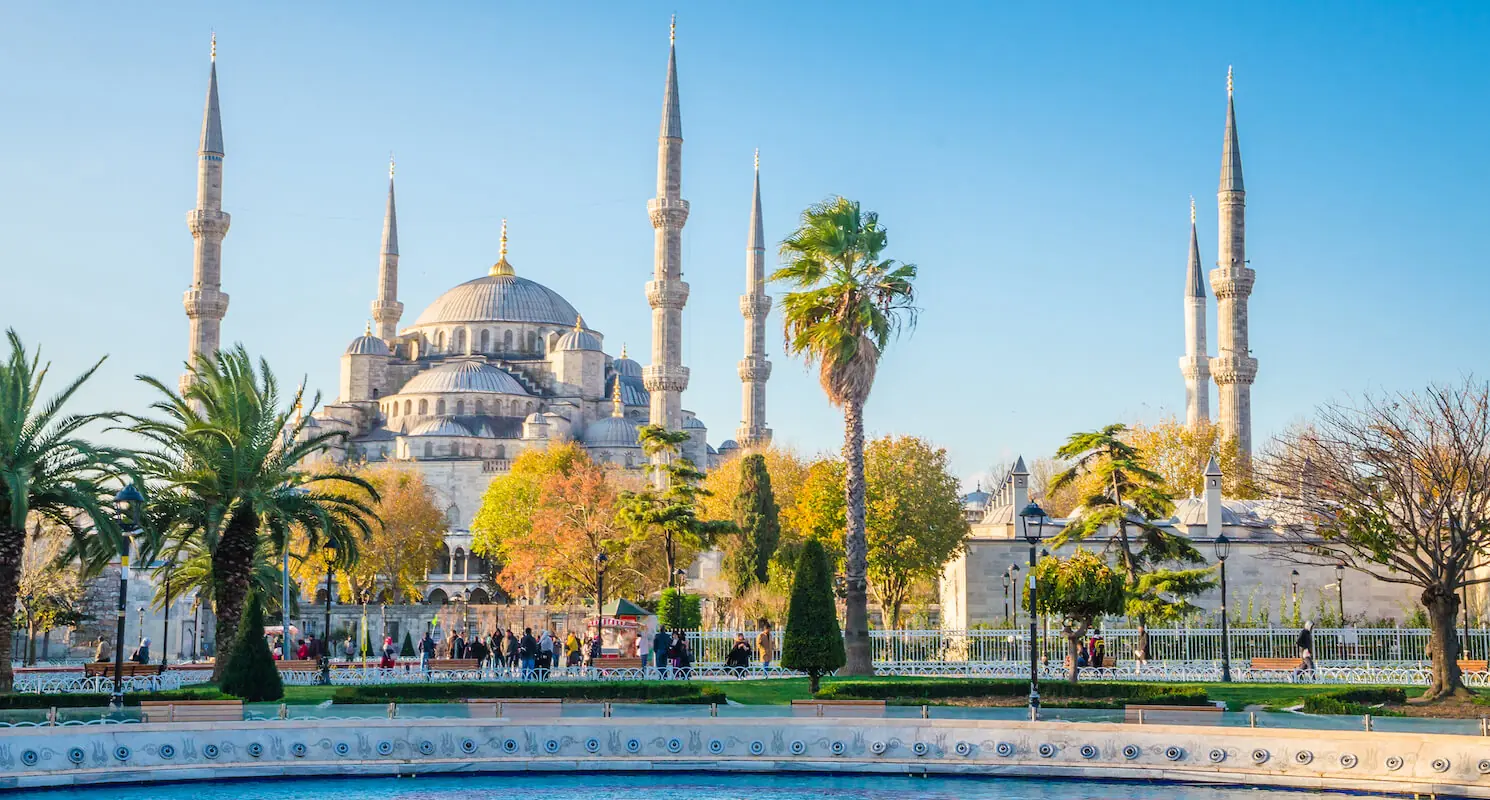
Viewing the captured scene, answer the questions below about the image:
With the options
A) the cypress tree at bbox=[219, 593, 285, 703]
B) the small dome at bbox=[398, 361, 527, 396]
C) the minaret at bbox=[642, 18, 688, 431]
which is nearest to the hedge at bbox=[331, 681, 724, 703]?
the cypress tree at bbox=[219, 593, 285, 703]

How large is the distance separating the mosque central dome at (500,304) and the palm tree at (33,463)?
2171 inches

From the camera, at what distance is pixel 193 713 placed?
1382 cm

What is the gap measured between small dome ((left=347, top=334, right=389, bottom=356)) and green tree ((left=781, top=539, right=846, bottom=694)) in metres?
52.1

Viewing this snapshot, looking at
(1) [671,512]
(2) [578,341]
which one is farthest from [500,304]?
(1) [671,512]

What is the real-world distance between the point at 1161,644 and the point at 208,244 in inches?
1271

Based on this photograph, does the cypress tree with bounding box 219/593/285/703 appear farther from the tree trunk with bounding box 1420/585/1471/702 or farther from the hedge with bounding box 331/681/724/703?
the tree trunk with bounding box 1420/585/1471/702

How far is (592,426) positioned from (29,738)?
5303 cm

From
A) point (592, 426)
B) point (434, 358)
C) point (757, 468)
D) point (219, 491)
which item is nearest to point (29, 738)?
point (219, 491)

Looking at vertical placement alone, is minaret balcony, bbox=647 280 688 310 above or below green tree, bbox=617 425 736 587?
above

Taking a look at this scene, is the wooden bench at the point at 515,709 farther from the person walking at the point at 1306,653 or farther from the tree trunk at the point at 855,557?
the person walking at the point at 1306,653

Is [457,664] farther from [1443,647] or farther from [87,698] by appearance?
[1443,647]

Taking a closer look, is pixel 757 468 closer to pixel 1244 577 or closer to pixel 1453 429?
pixel 1244 577

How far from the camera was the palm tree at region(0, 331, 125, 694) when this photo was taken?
57.6 ft

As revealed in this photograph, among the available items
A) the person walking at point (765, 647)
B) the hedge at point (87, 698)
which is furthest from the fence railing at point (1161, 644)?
the hedge at point (87, 698)
